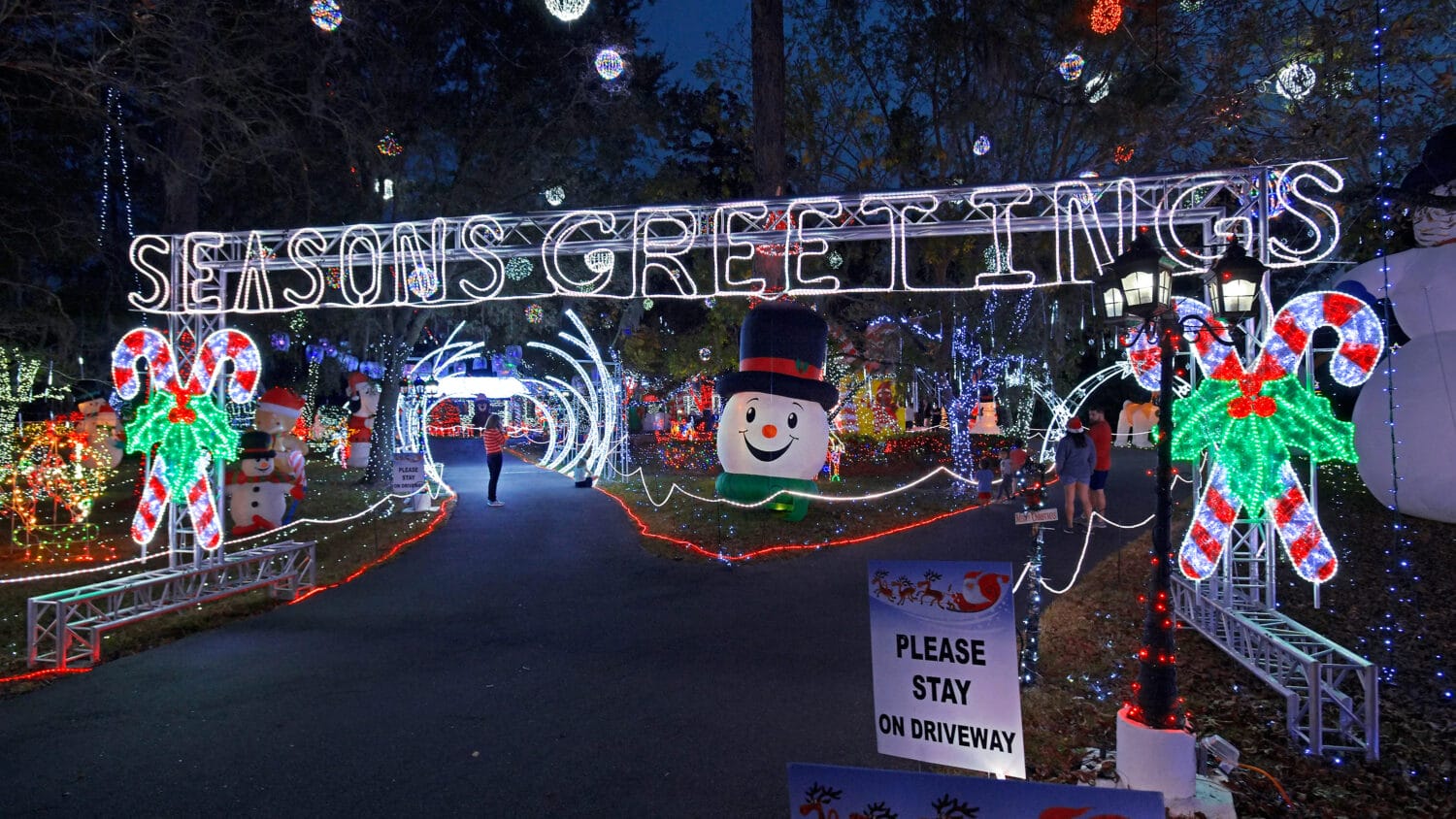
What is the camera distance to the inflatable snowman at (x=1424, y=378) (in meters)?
11.2

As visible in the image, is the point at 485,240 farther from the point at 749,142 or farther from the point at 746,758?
the point at 749,142

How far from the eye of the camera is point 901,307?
20.7 meters

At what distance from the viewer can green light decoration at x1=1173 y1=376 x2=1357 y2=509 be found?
6.77 meters

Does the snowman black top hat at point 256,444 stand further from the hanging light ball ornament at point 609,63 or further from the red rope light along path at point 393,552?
the hanging light ball ornament at point 609,63

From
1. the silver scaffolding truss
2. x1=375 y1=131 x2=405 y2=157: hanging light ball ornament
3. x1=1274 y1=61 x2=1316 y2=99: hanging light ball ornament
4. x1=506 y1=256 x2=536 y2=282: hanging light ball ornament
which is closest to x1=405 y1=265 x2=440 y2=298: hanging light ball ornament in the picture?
the silver scaffolding truss

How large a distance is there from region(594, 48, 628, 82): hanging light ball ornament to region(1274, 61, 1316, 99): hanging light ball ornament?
10761 millimetres

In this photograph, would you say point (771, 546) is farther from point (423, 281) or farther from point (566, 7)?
point (566, 7)

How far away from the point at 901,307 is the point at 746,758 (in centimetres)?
1663

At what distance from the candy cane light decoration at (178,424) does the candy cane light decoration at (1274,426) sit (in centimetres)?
948

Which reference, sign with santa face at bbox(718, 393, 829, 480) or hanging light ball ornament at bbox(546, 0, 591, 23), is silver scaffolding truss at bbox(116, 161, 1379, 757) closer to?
sign with santa face at bbox(718, 393, 829, 480)

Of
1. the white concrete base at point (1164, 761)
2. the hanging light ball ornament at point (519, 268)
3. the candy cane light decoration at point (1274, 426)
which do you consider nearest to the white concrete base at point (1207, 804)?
the white concrete base at point (1164, 761)

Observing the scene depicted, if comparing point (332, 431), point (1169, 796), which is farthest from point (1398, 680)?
point (332, 431)

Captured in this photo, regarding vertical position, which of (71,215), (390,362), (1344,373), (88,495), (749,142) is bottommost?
(88,495)

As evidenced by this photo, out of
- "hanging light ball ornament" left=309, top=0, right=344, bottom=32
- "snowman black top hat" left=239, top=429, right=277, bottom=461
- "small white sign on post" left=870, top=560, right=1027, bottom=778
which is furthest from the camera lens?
"snowman black top hat" left=239, top=429, right=277, bottom=461
